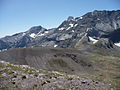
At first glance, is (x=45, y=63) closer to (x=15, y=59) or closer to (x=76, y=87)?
(x=15, y=59)

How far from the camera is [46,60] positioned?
324ft

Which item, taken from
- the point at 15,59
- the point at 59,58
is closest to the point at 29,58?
the point at 15,59

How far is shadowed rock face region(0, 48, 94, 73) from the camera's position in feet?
295

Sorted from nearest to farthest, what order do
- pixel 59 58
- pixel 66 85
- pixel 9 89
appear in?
pixel 9 89 < pixel 66 85 < pixel 59 58

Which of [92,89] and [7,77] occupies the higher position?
[7,77]

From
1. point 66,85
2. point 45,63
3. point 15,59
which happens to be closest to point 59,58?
point 45,63

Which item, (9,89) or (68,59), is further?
(68,59)

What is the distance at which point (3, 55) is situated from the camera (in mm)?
94750

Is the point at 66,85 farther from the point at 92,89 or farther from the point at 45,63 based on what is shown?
the point at 45,63

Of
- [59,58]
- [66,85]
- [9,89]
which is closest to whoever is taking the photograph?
[9,89]

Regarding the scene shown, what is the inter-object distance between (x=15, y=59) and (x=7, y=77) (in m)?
61.3

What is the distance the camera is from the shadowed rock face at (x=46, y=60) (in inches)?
3546

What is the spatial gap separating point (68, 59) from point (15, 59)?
30.9 m

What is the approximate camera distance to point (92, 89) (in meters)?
30.2
